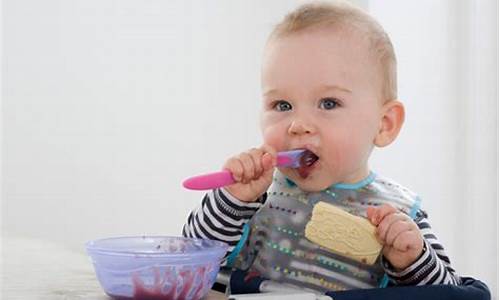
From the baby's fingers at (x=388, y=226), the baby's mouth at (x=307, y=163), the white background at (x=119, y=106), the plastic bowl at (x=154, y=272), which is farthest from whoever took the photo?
the white background at (x=119, y=106)

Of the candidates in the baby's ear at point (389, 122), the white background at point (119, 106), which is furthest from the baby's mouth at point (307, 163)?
the white background at point (119, 106)

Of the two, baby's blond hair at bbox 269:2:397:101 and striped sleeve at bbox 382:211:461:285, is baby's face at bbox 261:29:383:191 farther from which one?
striped sleeve at bbox 382:211:461:285

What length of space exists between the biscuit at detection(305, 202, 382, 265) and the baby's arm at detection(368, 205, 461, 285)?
0.04ft

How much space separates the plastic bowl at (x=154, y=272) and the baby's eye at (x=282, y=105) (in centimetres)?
26

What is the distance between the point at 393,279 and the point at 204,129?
4.80 ft

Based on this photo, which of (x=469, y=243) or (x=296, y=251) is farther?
(x=469, y=243)

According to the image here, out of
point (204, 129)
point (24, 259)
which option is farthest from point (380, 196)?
point (204, 129)

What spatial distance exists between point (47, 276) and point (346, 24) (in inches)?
17.6

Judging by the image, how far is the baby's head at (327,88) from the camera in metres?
0.89

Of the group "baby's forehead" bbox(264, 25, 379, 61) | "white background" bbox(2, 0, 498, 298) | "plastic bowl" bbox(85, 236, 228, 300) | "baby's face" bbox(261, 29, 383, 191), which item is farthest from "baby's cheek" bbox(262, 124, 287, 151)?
"white background" bbox(2, 0, 498, 298)

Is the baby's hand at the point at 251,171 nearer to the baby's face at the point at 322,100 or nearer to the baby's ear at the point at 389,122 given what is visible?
the baby's face at the point at 322,100

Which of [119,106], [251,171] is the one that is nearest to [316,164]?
[251,171]

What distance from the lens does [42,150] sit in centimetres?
222

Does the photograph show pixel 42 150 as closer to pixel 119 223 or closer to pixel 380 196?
pixel 119 223
